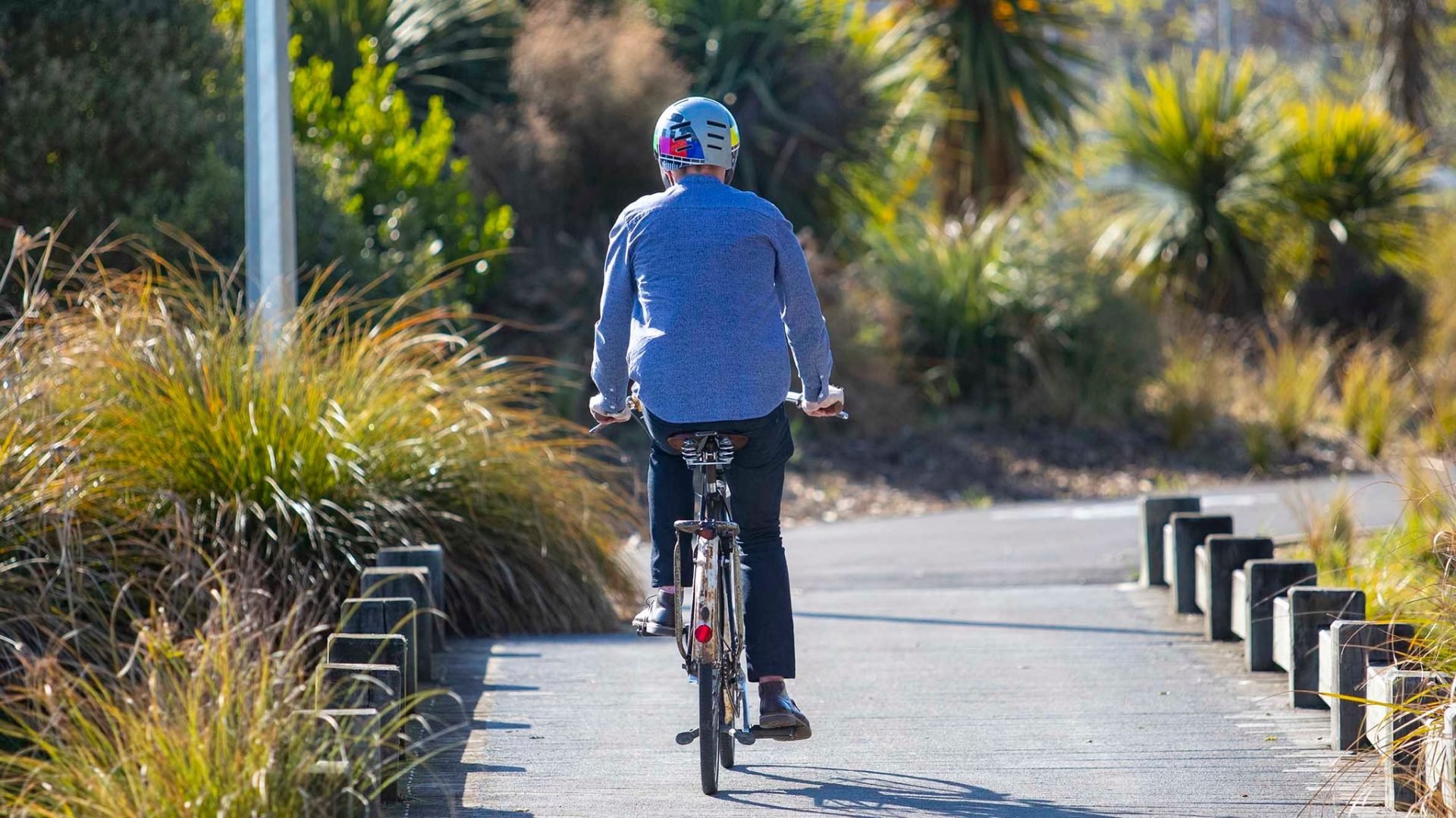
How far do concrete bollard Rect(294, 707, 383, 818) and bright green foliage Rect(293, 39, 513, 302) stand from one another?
800 centimetres

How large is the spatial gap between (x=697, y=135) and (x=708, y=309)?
1.63 feet

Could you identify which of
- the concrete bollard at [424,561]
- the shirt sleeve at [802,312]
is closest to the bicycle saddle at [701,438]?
the shirt sleeve at [802,312]

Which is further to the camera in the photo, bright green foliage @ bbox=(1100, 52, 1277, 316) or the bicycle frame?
bright green foliage @ bbox=(1100, 52, 1277, 316)

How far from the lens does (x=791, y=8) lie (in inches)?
712

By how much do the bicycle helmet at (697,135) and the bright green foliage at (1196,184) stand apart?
1386 cm

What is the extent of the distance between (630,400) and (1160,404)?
1147cm

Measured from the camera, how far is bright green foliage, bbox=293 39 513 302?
12.2m

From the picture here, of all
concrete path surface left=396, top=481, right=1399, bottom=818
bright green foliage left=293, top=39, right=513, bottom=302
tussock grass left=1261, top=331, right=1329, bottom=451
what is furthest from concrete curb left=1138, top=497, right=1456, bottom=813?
tussock grass left=1261, top=331, right=1329, bottom=451

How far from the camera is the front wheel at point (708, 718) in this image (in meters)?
Result: 4.76

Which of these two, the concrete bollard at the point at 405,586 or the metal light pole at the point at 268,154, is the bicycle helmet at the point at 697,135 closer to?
the concrete bollard at the point at 405,586

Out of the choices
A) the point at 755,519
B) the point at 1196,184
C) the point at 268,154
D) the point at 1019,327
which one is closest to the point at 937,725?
the point at 755,519

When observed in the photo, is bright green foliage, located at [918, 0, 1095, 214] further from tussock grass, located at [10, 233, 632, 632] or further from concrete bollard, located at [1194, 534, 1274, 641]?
concrete bollard, located at [1194, 534, 1274, 641]

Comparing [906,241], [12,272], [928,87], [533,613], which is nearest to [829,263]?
[906,241]

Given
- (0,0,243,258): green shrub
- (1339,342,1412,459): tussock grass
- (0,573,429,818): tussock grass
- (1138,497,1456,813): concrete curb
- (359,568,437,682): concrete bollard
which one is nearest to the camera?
(0,573,429,818): tussock grass
